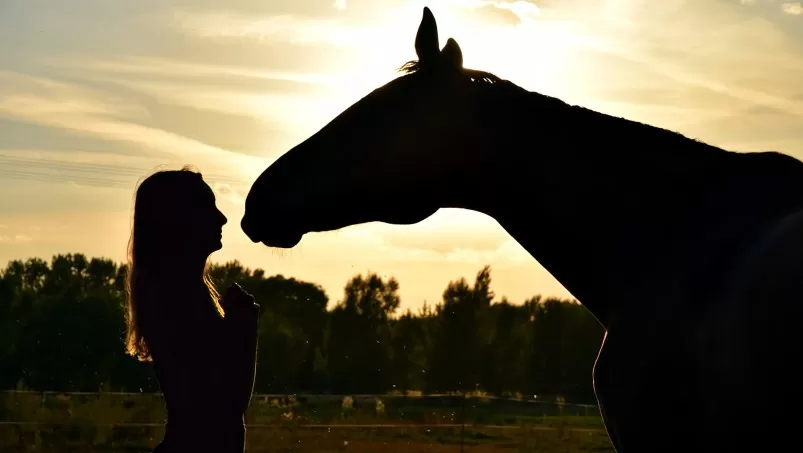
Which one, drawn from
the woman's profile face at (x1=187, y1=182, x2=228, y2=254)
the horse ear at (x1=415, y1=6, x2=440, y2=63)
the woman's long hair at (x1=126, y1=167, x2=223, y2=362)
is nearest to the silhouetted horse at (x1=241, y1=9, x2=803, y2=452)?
the horse ear at (x1=415, y1=6, x2=440, y2=63)

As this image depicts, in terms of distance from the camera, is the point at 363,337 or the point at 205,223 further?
the point at 363,337

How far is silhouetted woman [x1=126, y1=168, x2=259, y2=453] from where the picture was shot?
3.11 meters

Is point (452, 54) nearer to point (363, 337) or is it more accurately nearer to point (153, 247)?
point (153, 247)

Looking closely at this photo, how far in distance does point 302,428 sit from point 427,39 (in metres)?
10.4

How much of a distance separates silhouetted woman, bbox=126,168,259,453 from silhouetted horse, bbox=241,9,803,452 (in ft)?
0.97

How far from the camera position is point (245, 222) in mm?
3160

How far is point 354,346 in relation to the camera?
22.2 meters

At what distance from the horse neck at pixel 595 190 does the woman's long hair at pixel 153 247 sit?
106 centimetres

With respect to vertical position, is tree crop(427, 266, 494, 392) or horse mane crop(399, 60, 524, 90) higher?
horse mane crop(399, 60, 524, 90)

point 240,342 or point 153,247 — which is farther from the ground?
point 153,247

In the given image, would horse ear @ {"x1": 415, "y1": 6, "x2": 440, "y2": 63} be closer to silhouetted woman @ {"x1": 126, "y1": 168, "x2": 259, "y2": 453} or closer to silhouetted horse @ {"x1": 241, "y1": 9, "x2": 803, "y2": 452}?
silhouetted horse @ {"x1": 241, "y1": 9, "x2": 803, "y2": 452}

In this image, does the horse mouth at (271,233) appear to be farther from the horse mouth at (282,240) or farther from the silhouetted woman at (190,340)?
the silhouetted woman at (190,340)

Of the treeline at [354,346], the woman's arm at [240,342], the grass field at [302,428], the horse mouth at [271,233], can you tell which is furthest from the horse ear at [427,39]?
the treeline at [354,346]

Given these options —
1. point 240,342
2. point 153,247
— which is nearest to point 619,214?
point 240,342
